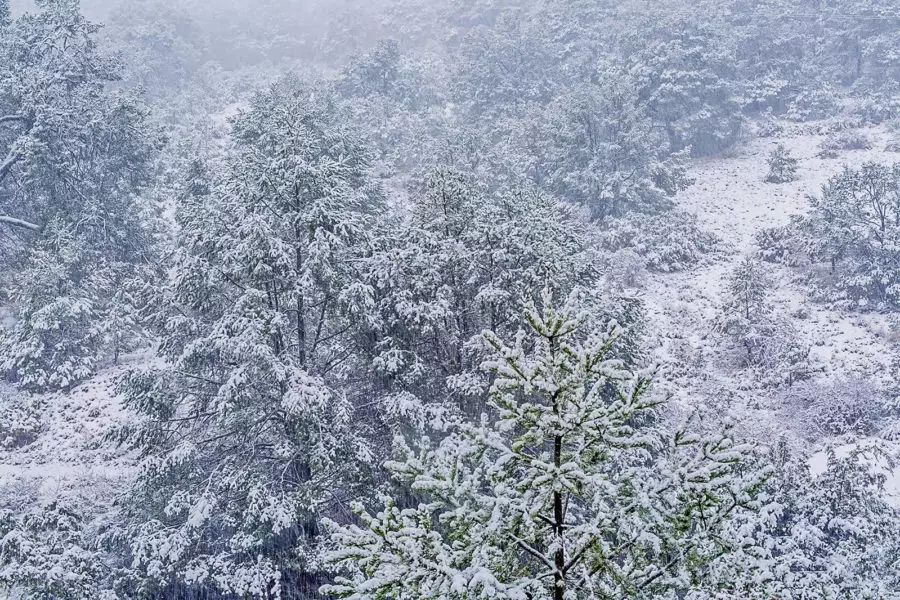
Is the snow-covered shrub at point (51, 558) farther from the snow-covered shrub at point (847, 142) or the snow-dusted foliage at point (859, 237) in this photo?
the snow-covered shrub at point (847, 142)

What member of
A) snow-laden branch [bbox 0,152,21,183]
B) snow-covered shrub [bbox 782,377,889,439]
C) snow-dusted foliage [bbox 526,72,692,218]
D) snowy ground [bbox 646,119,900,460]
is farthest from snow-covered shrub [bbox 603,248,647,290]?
snow-laden branch [bbox 0,152,21,183]

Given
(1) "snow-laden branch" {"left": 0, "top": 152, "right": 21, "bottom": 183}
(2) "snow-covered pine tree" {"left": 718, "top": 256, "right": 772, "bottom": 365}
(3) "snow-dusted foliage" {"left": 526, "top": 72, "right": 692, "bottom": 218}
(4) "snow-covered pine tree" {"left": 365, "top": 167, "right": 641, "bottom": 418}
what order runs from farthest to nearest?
(3) "snow-dusted foliage" {"left": 526, "top": 72, "right": 692, "bottom": 218} → (1) "snow-laden branch" {"left": 0, "top": 152, "right": 21, "bottom": 183} → (2) "snow-covered pine tree" {"left": 718, "top": 256, "right": 772, "bottom": 365} → (4) "snow-covered pine tree" {"left": 365, "top": 167, "right": 641, "bottom": 418}

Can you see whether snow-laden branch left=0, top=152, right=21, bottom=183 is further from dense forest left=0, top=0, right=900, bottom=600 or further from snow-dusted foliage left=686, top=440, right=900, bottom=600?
snow-dusted foliage left=686, top=440, right=900, bottom=600

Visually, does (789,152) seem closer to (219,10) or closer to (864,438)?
(864,438)

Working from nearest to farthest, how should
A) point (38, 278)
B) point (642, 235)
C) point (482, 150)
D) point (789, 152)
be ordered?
1. point (38, 278)
2. point (642, 235)
3. point (482, 150)
4. point (789, 152)

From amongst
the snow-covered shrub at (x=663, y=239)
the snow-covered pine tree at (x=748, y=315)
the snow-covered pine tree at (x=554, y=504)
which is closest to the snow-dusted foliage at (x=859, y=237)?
the snow-covered pine tree at (x=748, y=315)

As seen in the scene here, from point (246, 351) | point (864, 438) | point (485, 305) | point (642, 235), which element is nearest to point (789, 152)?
point (642, 235)

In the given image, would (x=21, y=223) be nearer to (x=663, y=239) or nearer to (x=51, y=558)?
(x=51, y=558)
